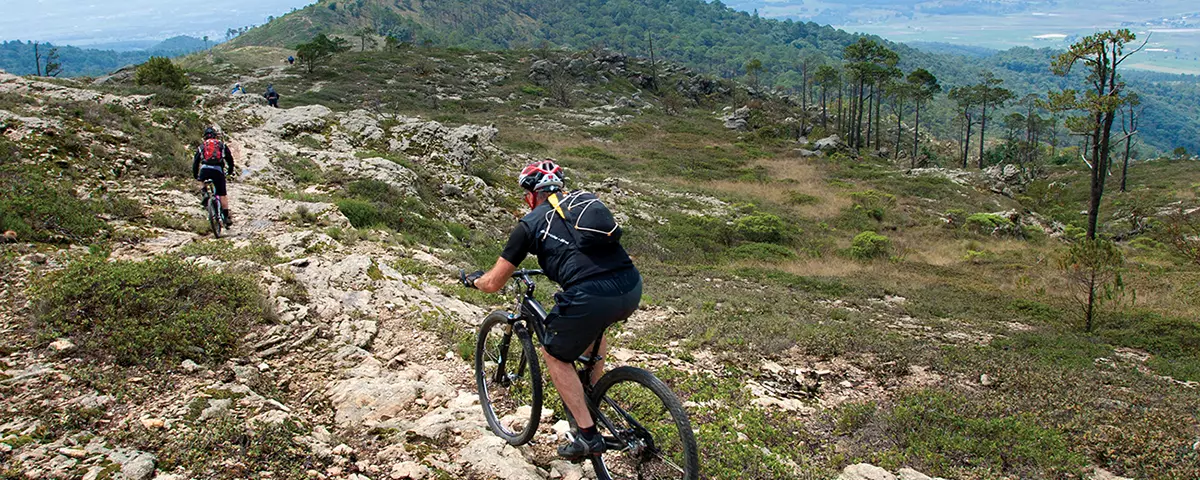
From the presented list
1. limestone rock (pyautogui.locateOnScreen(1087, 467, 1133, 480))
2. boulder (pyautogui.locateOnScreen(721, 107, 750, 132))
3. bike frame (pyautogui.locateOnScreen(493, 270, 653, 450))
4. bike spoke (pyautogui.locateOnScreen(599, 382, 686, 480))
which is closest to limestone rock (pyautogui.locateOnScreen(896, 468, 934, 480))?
limestone rock (pyautogui.locateOnScreen(1087, 467, 1133, 480))

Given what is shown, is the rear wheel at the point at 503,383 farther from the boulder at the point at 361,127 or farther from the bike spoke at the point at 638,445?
the boulder at the point at 361,127

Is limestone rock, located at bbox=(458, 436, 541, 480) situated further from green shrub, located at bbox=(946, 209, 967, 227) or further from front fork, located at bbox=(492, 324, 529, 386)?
green shrub, located at bbox=(946, 209, 967, 227)

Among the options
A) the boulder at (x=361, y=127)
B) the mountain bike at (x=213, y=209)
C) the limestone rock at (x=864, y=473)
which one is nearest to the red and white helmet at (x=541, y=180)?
the limestone rock at (x=864, y=473)

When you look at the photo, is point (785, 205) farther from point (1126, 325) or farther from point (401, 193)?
point (401, 193)

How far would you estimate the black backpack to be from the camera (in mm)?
3537

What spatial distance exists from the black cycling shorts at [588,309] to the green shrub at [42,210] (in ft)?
27.9

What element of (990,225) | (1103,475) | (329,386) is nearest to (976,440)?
(1103,475)

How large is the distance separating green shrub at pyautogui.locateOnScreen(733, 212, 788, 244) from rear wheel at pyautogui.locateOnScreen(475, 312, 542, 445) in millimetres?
18756

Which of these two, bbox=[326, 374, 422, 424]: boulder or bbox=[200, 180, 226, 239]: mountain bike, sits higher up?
bbox=[200, 180, 226, 239]: mountain bike

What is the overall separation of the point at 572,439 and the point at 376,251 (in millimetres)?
7228

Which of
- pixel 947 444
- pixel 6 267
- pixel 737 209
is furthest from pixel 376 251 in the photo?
pixel 737 209

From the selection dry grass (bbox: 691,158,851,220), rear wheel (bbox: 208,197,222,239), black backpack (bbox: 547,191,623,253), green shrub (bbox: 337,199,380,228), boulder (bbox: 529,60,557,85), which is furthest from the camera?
boulder (bbox: 529,60,557,85)

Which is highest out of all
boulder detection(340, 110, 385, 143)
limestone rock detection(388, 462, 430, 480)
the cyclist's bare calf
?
boulder detection(340, 110, 385, 143)

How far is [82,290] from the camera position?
554cm
